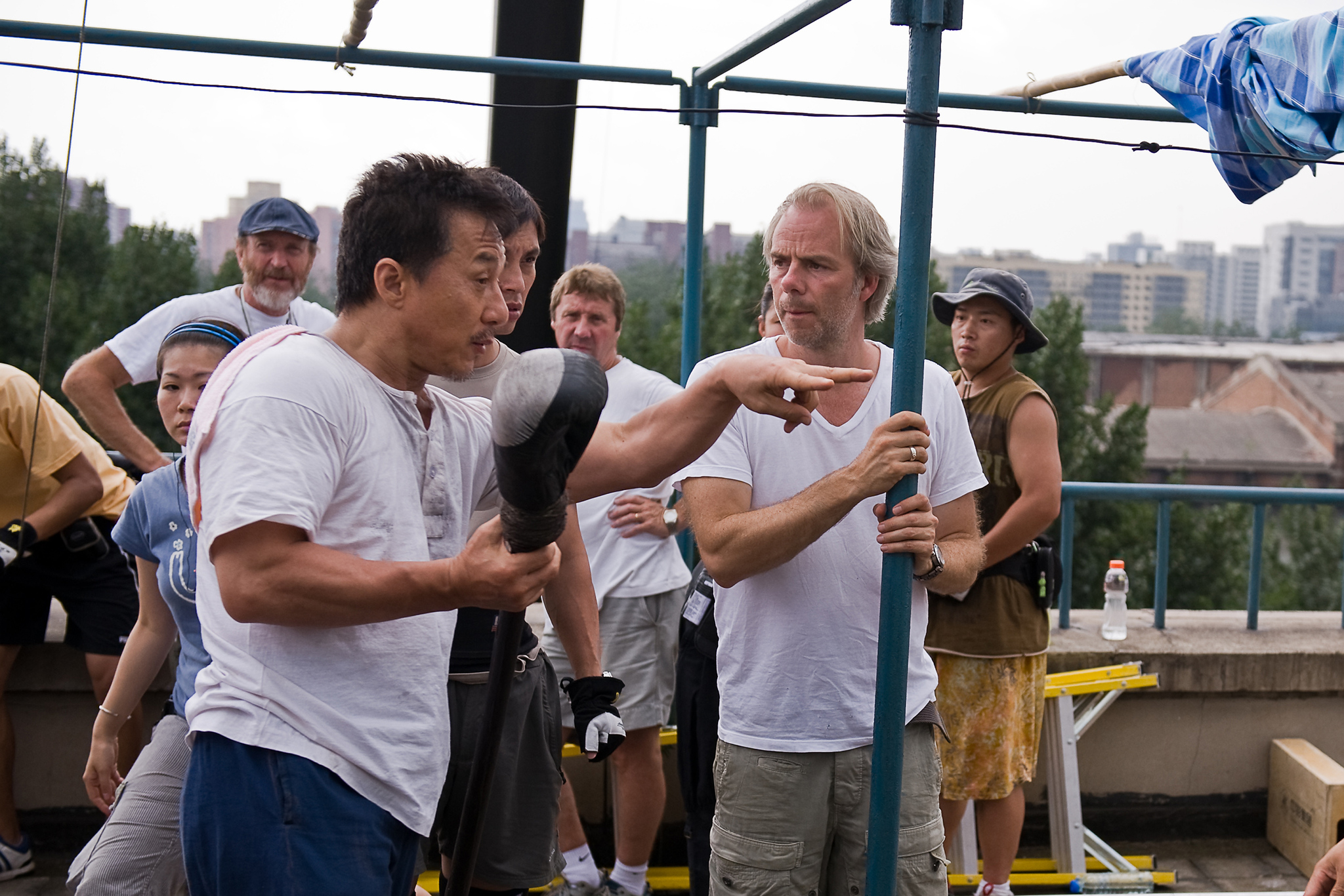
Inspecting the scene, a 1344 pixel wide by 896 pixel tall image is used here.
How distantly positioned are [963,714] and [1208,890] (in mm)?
1449

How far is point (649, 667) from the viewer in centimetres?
382

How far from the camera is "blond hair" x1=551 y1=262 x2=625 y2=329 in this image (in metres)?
4.00

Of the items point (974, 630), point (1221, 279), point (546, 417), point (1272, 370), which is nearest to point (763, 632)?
point (546, 417)

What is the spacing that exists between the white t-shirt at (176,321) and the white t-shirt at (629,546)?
0.95m

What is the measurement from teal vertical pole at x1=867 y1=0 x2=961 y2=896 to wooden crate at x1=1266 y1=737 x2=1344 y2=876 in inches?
113

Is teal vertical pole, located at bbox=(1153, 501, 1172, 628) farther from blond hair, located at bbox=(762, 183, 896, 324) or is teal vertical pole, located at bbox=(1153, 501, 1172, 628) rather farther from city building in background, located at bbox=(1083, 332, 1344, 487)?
city building in background, located at bbox=(1083, 332, 1344, 487)

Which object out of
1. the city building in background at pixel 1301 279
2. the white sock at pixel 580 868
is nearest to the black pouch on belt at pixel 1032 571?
the white sock at pixel 580 868

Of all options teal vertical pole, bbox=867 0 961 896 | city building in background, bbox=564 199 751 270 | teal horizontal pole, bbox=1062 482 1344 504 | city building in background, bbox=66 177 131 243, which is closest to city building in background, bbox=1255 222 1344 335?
city building in background, bbox=564 199 751 270

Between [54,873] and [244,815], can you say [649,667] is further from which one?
[244,815]

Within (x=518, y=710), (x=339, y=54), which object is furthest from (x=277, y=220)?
(x=518, y=710)

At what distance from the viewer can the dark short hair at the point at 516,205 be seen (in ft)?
6.03

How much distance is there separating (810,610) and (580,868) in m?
1.75

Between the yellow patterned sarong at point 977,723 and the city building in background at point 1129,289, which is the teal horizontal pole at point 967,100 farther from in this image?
the city building in background at point 1129,289

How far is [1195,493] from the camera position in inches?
183
